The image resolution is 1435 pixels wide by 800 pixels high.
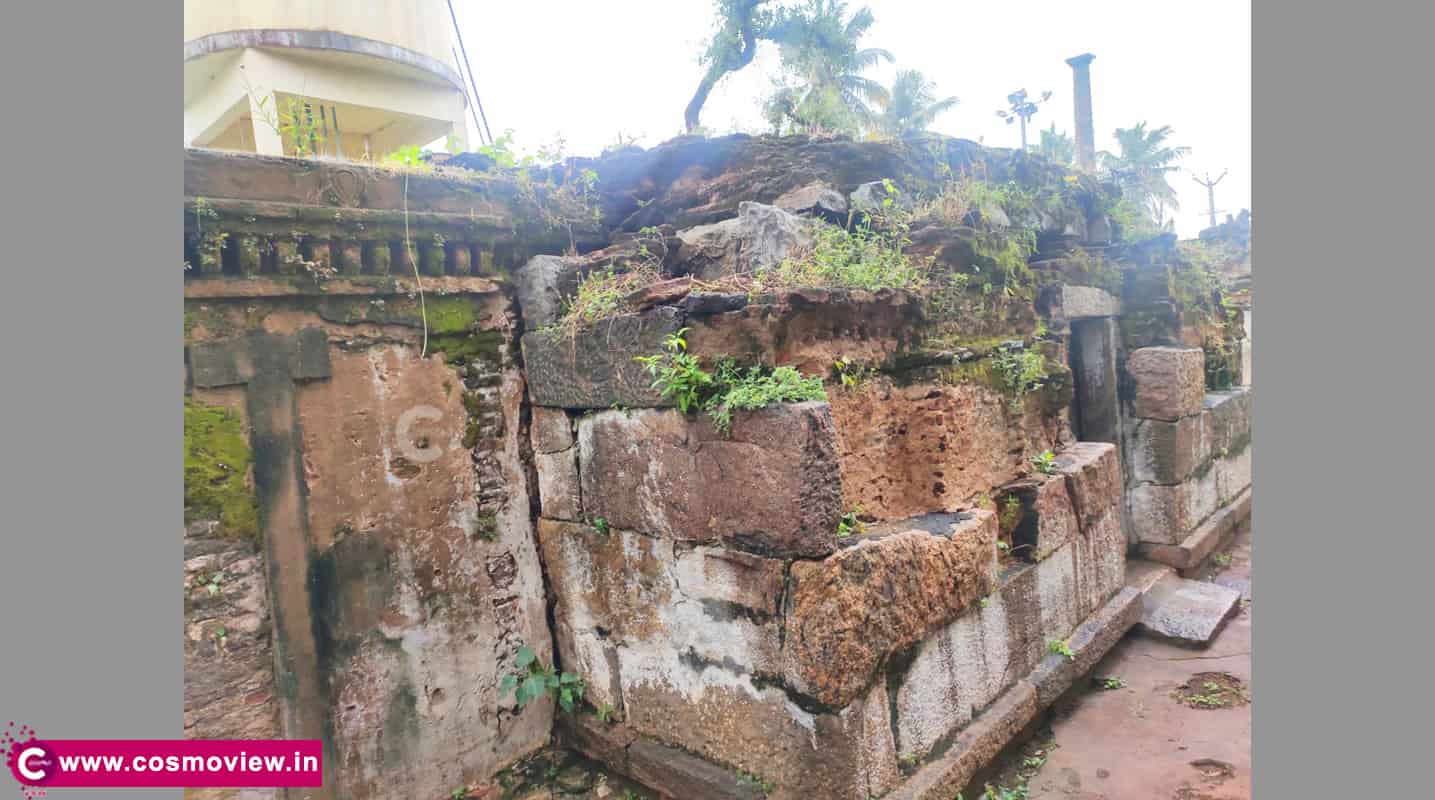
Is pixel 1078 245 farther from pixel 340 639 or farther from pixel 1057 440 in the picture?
pixel 340 639

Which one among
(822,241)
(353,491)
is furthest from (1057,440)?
(353,491)

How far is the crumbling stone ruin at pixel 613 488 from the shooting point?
2.86 m

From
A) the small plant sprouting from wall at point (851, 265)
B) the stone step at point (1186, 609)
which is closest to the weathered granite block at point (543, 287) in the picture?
the small plant sprouting from wall at point (851, 265)

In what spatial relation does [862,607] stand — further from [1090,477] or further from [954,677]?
[1090,477]

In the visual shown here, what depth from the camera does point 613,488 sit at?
334cm

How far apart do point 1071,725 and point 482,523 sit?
310 centimetres

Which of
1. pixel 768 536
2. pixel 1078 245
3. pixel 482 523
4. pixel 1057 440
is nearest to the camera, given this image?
pixel 768 536

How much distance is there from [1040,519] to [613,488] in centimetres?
218

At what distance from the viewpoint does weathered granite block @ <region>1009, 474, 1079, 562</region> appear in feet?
12.8

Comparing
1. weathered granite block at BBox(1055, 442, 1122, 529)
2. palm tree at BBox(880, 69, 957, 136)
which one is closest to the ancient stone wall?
weathered granite block at BBox(1055, 442, 1122, 529)

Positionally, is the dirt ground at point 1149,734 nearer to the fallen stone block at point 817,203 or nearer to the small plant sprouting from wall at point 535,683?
the small plant sprouting from wall at point 535,683

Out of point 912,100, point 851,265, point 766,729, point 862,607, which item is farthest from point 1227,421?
point 912,100

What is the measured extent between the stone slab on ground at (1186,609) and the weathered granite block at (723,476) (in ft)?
10.9

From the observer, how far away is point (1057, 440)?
484cm
